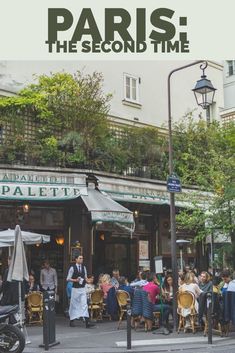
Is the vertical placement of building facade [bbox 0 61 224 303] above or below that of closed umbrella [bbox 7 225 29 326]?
above

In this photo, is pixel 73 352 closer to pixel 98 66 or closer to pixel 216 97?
pixel 98 66

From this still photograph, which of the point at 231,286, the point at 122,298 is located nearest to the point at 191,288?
the point at 231,286

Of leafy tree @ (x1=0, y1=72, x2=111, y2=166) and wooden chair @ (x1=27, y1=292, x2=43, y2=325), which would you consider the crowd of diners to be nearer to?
wooden chair @ (x1=27, y1=292, x2=43, y2=325)

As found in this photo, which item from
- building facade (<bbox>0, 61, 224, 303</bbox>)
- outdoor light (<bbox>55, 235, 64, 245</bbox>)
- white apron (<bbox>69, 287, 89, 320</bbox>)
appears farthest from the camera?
outdoor light (<bbox>55, 235, 64, 245</bbox>)

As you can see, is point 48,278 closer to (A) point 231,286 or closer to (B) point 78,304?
(B) point 78,304

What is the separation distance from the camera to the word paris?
17469 millimetres

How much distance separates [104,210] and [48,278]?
3.16m

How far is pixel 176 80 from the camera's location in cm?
2678

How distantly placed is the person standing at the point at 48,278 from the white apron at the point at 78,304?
8.20 ft

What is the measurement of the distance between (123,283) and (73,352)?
211 inches

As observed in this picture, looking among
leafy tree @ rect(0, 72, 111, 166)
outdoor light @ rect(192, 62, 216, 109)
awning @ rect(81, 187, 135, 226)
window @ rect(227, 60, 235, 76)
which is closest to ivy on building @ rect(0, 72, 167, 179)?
leafy tree @ rect(0, 72, 111, 166)

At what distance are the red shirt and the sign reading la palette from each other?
13.5 ft

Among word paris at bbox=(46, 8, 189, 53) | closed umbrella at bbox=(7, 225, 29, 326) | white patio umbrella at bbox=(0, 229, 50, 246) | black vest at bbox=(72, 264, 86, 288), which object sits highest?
word paris at bbox=(46, 8, 189, 53)

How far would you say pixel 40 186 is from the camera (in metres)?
17.5
